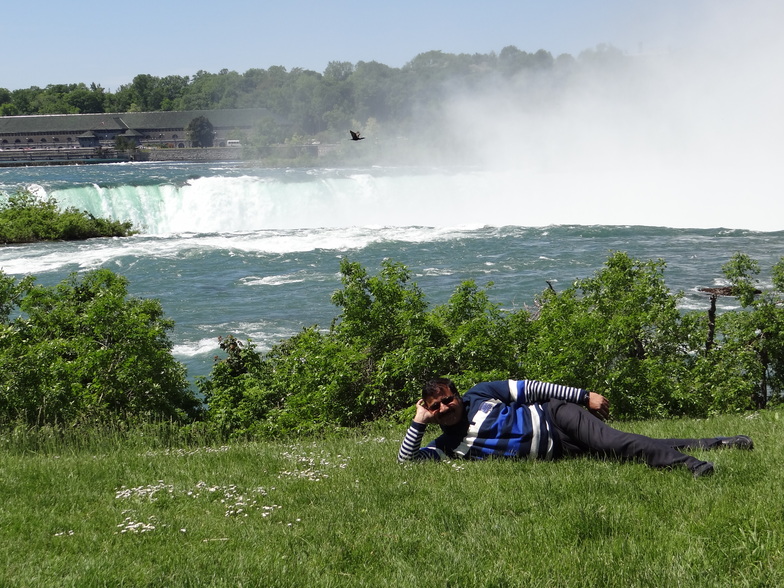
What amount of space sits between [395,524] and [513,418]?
1.43 m

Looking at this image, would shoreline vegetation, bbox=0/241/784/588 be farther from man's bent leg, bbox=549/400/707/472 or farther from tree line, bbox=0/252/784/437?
man's bent leg, bbox=549/400/707/472

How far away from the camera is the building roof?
129125 mm

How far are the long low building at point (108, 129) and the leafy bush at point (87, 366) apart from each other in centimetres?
11985

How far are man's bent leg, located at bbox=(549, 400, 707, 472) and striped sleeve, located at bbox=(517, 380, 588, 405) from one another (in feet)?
0.14

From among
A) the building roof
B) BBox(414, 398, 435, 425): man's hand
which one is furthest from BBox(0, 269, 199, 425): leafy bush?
the building roof

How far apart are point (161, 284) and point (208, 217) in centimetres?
1855

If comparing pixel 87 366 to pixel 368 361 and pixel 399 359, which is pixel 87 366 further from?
pixel 399 359

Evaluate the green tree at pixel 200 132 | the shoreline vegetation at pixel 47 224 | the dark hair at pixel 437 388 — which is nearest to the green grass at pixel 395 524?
the dark hair at pixel 437 388

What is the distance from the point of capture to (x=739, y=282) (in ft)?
37.1

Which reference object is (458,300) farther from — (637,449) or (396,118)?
(396,118)

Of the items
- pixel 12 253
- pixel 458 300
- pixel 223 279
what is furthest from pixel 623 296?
pixel 12 253

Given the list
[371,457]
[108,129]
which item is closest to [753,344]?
[371,457]

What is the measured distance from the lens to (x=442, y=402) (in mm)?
5543

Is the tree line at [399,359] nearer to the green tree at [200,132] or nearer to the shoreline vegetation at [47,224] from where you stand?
the shoreline vegetation at [47,224]
